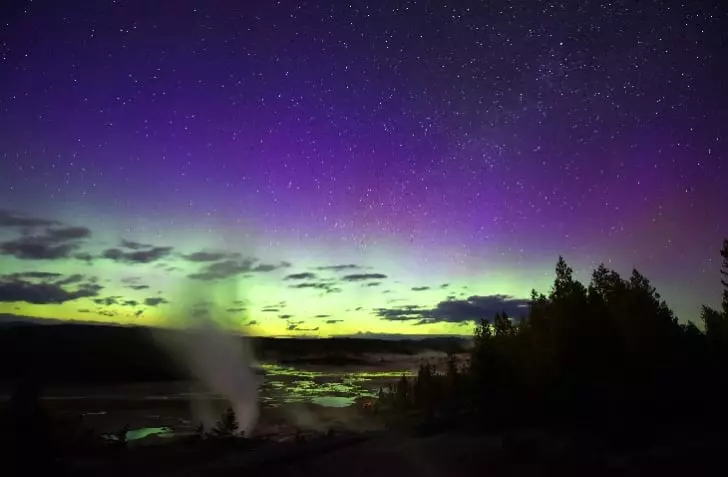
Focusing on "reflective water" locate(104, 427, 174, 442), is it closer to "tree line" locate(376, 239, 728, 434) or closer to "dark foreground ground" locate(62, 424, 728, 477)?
"dark foreground ground" locate(62, 424, 728, 477)

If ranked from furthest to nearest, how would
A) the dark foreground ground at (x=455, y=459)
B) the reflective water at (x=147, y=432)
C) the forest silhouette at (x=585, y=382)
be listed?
the reflective water at (x=147, y=432)
the forest silhouette at (x=585, y=382)
the dark foreground ground at (x=455, y=459)

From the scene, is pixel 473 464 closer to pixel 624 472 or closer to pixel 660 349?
pixel 624 472

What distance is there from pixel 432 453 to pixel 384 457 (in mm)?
2115

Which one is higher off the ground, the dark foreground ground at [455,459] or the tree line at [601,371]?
the tree line at [601,371]

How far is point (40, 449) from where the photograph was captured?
60.3 feet

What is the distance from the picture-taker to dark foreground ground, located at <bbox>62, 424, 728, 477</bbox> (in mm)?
19828

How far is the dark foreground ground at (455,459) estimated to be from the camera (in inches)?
781

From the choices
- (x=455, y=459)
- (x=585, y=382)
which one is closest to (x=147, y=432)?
(x=455, y=459)

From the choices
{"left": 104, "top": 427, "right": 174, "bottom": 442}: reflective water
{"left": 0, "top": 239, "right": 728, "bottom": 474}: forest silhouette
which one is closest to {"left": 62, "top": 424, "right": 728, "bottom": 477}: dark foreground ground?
{"left": 0, "top": 239, "right": 728, "bottom": 474}: forest silhouette

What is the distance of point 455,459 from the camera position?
2228cm

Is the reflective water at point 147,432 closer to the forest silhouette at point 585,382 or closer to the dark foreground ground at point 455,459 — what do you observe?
the forest silhouette at point 585,382

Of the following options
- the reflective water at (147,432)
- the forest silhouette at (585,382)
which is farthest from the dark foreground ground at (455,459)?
the reflective water at (147,432)

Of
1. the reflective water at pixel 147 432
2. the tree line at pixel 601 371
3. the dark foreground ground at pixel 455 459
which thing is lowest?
the reflective water at pixel 147 432

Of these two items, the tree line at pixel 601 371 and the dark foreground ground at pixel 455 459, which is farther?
the tree line at pixel 601 371
